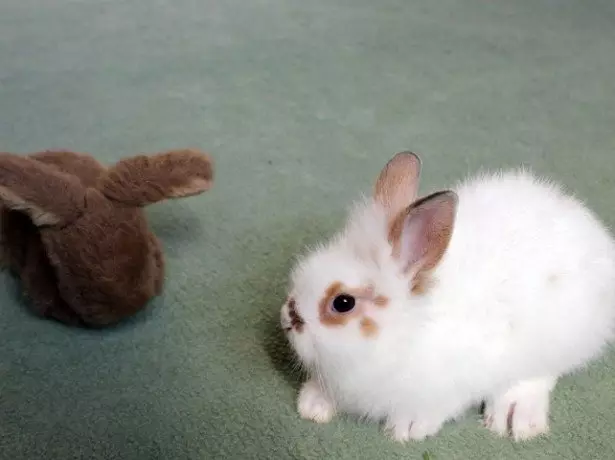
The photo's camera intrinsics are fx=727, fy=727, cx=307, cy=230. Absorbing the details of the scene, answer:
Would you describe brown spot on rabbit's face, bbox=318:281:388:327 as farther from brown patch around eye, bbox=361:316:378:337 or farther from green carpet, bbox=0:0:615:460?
green carpet, bbox=0:0:615:460

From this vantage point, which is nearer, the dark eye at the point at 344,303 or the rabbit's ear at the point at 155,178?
the dark eye at the point at 344,303

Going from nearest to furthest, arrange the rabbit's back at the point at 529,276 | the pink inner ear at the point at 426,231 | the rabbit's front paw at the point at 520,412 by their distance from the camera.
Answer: the pink inner ear at the point at 426,231 → the rabbit's back at the point at 529,276 → the rabbit's front paw at the point at 520,412

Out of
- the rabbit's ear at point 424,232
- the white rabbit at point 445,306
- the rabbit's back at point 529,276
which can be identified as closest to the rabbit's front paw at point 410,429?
the white rabbit at point 445,306

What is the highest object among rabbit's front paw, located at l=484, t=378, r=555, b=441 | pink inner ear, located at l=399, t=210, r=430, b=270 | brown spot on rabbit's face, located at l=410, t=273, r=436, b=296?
pink inner ear, located at l=399, t=210, r=430, b=270

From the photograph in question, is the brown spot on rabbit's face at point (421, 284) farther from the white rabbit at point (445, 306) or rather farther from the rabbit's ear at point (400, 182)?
the rabbit's ear at point (400, 182)

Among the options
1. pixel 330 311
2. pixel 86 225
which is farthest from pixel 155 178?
pixel 330 311

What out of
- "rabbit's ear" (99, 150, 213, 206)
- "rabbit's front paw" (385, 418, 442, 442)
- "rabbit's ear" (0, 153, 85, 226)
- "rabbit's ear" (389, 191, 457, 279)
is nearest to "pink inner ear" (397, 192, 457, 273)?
"rabbit's ear" (389, 191, 457, 279)

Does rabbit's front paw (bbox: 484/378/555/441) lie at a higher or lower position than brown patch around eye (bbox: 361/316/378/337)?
lower

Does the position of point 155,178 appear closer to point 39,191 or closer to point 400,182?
point 39,191
